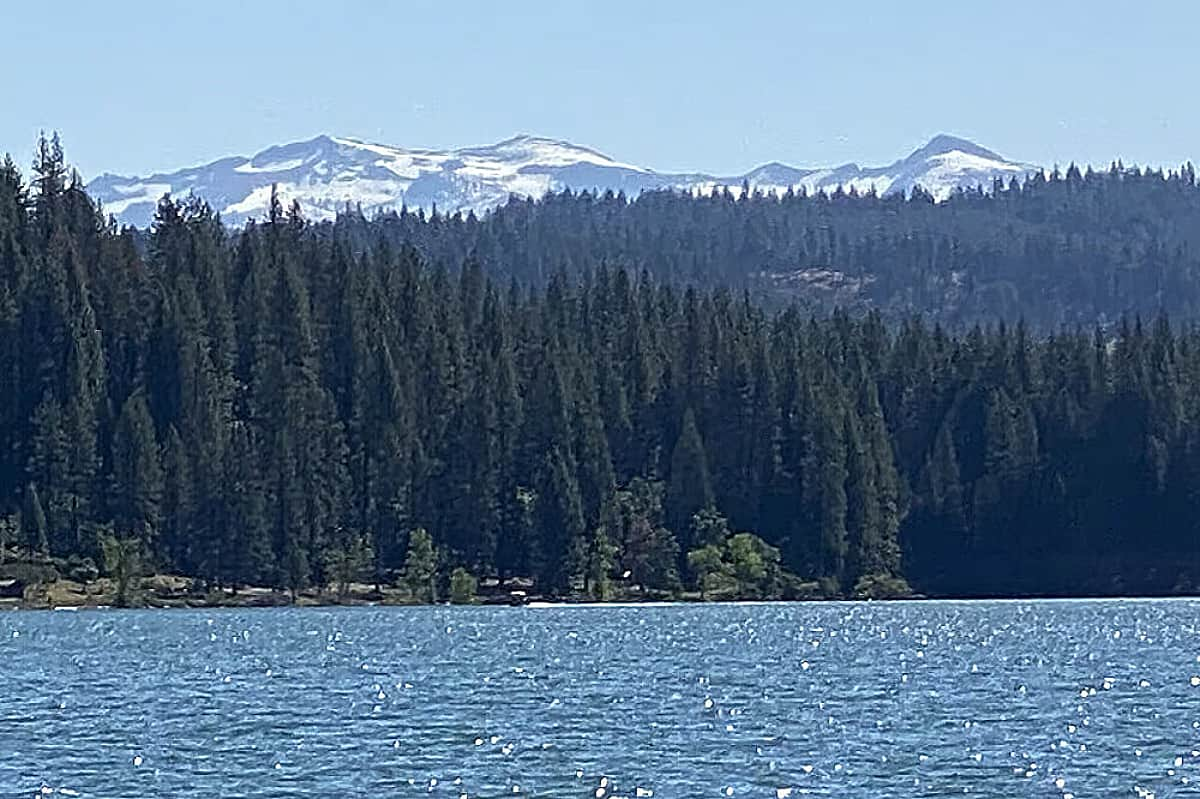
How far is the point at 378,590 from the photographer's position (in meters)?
183

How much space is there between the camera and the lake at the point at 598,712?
2303 inches

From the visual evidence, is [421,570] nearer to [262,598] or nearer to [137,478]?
[262,598]

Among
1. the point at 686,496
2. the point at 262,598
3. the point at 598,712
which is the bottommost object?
the point at 262,598

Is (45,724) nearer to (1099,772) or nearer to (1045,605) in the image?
(1099,772)

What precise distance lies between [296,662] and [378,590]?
3187 inches

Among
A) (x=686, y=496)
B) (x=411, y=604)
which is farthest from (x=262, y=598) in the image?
(x=686, y=496)

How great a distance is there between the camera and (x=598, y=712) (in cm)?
7706

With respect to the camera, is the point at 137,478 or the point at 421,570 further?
the point at 137,478

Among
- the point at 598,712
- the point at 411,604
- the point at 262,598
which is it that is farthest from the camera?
the point at 411,604

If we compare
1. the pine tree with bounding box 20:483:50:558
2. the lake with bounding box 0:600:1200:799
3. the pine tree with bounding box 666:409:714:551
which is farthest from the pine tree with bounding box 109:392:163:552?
the lake with bounding box 0:600:1200:799

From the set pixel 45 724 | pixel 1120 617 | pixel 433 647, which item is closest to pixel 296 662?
pixel 433 647

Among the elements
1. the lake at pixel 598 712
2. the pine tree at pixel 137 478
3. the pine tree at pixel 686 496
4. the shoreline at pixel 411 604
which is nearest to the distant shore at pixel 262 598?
the shoreline at pixel 411 604

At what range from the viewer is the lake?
192 feet

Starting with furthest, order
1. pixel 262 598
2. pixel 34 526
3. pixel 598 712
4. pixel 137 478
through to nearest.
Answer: pixel 137 478, pixel 262 598, pixel 34 526, pixel 598 712
